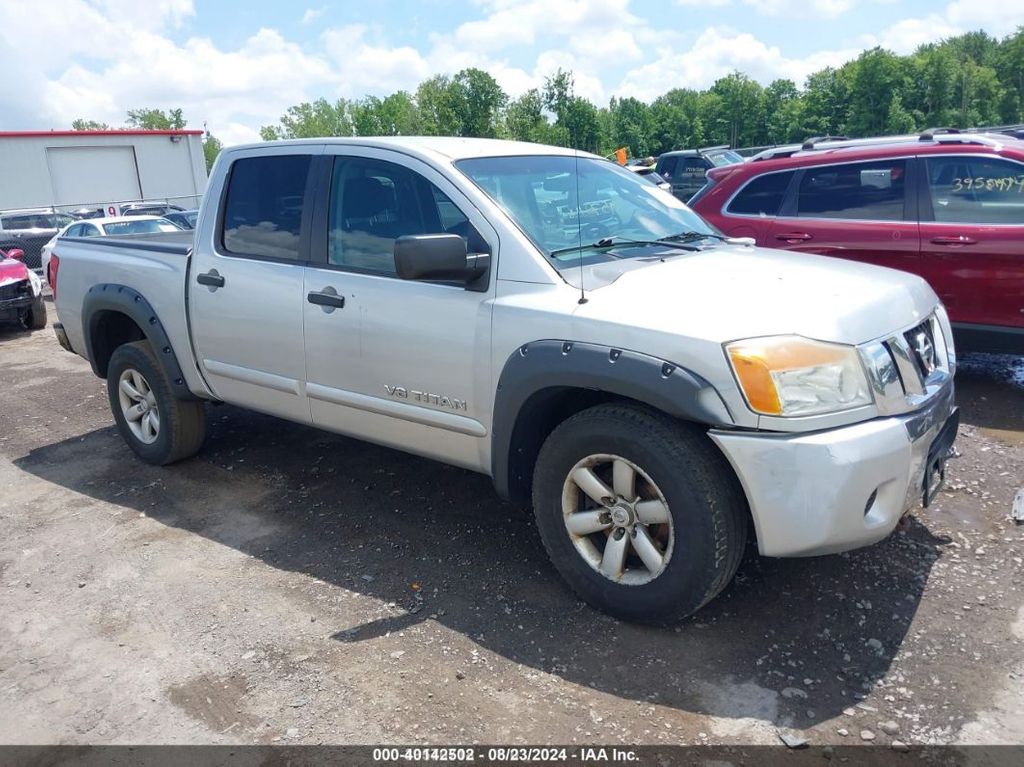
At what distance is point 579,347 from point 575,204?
1001mm

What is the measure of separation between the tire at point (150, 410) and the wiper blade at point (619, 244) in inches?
113

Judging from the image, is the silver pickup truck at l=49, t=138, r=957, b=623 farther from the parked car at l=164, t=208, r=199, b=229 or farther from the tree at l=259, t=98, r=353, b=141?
the tree at l=259, t=98, r=353, b=141

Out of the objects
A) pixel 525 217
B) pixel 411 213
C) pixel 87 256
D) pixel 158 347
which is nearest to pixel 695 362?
pixel 525 217

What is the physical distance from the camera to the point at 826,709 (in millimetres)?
2852

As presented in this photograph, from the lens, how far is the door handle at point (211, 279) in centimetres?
465

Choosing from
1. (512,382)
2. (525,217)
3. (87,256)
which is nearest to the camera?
(512,382)

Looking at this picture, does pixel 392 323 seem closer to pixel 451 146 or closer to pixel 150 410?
pixel 451 146

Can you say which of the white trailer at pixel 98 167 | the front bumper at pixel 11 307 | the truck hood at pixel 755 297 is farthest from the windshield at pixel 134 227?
the white trailer at pixel 98 167

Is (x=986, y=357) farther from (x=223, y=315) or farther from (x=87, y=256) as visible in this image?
(x=87, y=256)

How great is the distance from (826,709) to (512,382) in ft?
5.35

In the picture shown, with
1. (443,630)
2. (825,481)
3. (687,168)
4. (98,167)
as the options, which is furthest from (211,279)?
(98,167)

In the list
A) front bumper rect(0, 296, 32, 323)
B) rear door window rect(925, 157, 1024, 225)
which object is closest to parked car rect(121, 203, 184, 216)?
front bumper rect(0, 296, 32, 323)

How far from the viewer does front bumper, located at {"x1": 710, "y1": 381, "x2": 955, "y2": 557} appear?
2.82 metres

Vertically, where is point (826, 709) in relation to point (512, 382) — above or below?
below
